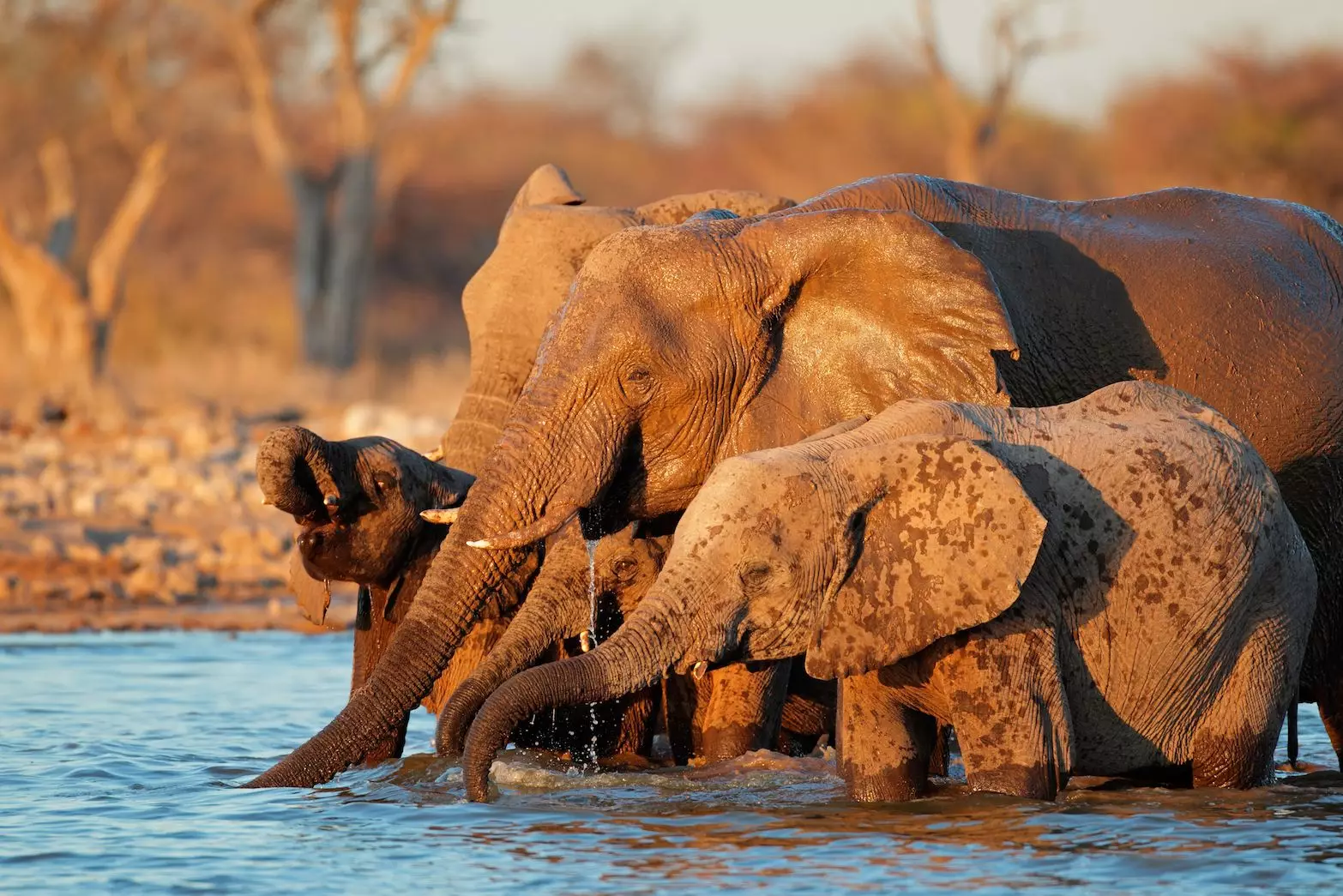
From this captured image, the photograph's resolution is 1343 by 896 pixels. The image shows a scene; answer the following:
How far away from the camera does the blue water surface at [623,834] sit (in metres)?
5.38

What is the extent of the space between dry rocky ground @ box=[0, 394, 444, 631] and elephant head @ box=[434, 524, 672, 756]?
3.72 meters

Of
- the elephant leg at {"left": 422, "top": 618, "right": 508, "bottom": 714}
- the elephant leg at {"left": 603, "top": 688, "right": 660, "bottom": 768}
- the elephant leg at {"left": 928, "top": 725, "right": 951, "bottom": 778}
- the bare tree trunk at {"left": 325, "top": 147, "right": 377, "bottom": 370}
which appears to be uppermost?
the bare tree trunk at {"left": 325, "top": 147, "right": 377, "bottom": 370}

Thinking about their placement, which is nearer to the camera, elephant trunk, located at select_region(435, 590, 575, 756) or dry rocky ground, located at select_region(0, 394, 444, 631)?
elephant trunk, located at select_region(435, 590, 575, 756)

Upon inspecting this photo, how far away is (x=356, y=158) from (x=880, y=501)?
67.3 ft

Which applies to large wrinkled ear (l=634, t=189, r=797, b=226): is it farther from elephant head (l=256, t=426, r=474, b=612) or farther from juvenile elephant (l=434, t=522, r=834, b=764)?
juvenile elephant (l=434, t=522, r=834, b=764)

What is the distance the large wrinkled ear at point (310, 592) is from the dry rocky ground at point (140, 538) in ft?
9.87

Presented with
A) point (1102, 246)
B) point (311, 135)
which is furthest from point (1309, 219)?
point (311, 135)

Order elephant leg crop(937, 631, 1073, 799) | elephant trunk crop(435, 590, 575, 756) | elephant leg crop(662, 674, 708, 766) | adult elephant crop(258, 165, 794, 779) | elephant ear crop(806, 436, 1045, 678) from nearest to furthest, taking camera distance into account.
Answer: elephant ear crop(806, 436, 1045, 678) < elephant leg crop(937, 631, 1073, 799) < elephant trunk crop(435, 590, 575, 756) < adult elephant crop(258, 165, 794, 779) < elephant leg crop(662, 674, 708, 766)

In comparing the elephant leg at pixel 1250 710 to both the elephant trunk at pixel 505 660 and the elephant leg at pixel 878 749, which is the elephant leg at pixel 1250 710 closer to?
the elephant leg at pixel 878 749

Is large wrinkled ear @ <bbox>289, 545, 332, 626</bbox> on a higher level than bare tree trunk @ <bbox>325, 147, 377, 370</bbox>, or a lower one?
lower

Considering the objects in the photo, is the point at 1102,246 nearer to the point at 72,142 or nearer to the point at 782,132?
the point at 72,142

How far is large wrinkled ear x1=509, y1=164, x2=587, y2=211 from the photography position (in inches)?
315

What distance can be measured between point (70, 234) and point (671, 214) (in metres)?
16.2

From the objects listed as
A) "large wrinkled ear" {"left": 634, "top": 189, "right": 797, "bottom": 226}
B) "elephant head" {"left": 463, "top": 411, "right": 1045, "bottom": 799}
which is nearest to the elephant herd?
"elephant head" {"left": 463, "top": 411, "right": 1045, "bottom": 799}
